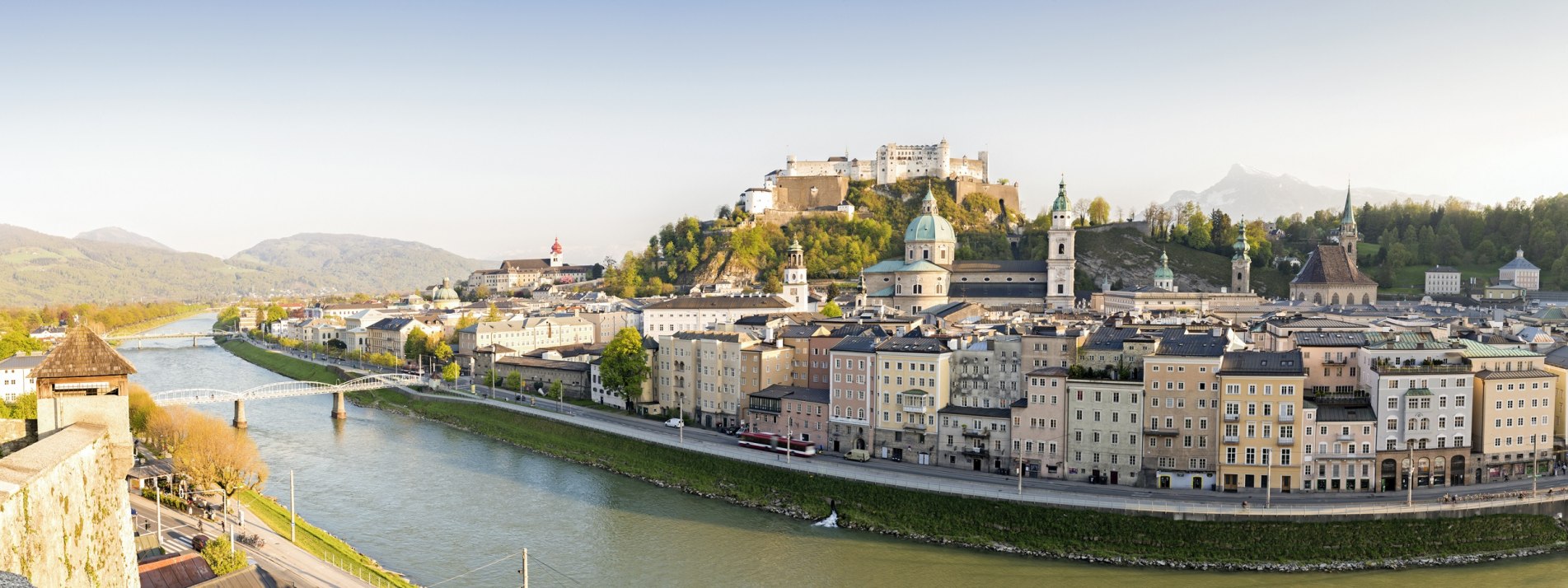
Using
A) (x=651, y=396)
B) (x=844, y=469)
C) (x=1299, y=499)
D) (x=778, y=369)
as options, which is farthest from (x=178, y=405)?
(x=1299, y=499)

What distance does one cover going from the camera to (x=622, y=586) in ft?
76.7

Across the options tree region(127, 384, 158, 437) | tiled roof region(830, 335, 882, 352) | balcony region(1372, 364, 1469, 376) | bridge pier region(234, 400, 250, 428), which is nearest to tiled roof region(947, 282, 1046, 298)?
tiled roof region(830, 335, 882, 352)

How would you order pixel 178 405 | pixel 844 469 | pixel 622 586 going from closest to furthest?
1. pixel 622 586
2. pixel 844 469
3. pixel 178 405

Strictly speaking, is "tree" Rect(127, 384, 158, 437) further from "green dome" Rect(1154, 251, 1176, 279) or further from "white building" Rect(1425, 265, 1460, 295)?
"white building" Rect(1425, 265, 1460, 295)

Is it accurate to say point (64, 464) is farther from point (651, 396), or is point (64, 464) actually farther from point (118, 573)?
point (651, 396)

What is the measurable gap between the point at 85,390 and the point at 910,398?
77.1 feet

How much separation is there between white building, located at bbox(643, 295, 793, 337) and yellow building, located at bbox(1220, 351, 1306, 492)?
38.3 metres

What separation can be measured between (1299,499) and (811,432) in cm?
1568

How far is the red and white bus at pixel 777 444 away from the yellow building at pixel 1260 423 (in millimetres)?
12873

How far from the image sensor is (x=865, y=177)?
103 m

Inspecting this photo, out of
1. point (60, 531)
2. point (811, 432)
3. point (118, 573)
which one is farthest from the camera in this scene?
point (811, 432)

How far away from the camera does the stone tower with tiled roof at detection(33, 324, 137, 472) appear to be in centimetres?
1362

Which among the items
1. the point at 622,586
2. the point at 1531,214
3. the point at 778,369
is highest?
the point at 1531,214

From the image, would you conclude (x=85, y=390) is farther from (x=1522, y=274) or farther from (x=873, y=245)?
(x=1522, y=274)
